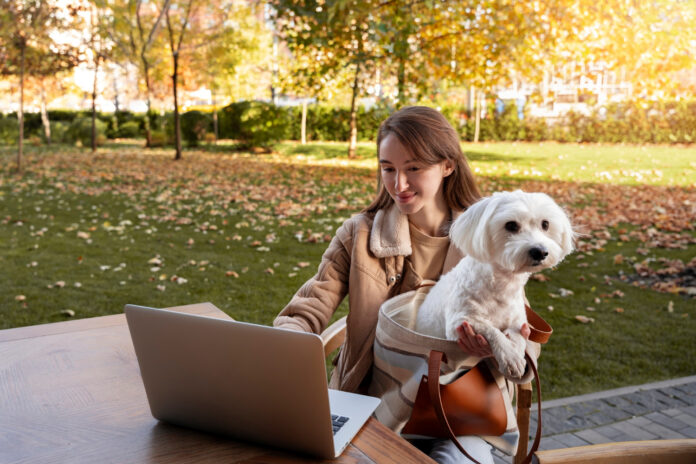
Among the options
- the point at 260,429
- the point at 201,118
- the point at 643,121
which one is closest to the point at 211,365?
the point at 260,429

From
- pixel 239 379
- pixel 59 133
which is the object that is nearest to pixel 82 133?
pixel 59 133

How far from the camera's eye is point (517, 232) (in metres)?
1.84

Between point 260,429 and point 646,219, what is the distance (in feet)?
30.0

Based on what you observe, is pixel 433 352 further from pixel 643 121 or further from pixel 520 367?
pixel 643 121

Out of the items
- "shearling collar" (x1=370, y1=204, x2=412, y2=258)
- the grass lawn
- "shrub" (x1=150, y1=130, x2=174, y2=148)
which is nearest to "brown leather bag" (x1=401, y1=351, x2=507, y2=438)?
"shearling collar" (x1=370, y1=204, x2=412, y2=258)

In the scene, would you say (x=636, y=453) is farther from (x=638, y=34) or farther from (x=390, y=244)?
(x=638, y=34)

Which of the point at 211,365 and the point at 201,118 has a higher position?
the point at 201,118

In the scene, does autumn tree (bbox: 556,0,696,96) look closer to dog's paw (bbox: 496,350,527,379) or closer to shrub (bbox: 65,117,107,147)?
dog's paw (bbox: 496,350,527,379)

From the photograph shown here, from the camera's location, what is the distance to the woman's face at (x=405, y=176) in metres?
2.25

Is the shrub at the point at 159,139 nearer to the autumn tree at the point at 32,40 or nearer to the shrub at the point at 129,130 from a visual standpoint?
the autumn tree at the point at 32,40

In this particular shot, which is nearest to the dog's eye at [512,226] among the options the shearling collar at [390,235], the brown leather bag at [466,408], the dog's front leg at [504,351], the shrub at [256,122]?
the dog's front leg at [504,351]

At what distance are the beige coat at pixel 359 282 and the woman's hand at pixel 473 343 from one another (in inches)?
20.7

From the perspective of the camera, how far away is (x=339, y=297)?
7.79ft

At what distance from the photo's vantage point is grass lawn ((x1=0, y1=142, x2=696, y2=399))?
503 centimetres
